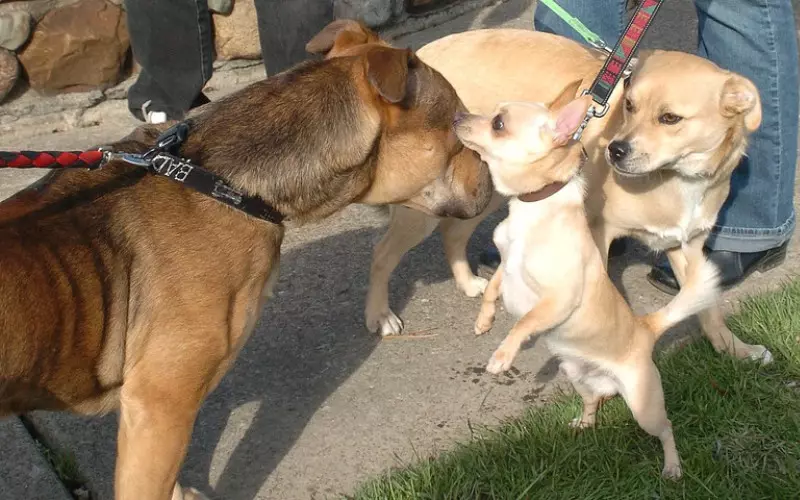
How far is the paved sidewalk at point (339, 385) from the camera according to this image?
11.4ft

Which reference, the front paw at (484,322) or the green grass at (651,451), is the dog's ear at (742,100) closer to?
the green grass at (651,451)

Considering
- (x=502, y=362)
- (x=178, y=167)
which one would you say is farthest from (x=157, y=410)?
(x=502, y=362)

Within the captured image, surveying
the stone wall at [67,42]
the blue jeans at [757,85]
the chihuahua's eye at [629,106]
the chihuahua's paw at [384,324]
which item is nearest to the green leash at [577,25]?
the blue jeans at [757,85]

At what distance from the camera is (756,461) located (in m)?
3.38

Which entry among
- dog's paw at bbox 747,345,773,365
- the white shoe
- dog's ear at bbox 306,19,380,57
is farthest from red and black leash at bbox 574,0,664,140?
the white shoe

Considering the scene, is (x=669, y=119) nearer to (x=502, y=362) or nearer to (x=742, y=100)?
(x=742, y=100)

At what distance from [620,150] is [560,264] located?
2.36 ft

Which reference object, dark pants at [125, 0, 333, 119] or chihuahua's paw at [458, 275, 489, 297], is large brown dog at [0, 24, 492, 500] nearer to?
chihuahua's paw at [458, 275, 489, 297]

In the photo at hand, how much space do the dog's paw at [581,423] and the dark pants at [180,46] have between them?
8.18 feet

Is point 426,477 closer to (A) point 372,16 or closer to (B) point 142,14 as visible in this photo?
(B) point 142,14

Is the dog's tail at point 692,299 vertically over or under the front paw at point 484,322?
over

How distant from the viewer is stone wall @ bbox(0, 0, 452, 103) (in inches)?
225

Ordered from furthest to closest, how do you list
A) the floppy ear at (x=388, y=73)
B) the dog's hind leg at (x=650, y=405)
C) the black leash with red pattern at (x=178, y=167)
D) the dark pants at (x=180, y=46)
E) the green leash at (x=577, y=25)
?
the dark pants at (x=180, y=46)
the green leash at (x=577, y=25)
the dog's hind leg at (x=650, y=405)
the floppy ear at (x=388, y=73)
the black leash with red pattern at (x=178, y=167)

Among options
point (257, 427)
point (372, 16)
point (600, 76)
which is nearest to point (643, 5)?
point (600, 76)
